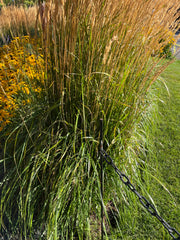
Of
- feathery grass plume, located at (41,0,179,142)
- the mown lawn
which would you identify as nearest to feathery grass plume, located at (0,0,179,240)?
feathery grass plume, located at (41,0,179,142)

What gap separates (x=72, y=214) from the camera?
1.63 metres

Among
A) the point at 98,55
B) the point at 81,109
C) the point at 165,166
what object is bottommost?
the point at 165,166

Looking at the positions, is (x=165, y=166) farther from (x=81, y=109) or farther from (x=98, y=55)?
(x=98, y=55)

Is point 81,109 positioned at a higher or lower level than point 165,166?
higher

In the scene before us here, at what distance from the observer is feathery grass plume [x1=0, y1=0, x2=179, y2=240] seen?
1557 millimetres

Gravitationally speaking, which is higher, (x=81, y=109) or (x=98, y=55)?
(x=98, y=55)

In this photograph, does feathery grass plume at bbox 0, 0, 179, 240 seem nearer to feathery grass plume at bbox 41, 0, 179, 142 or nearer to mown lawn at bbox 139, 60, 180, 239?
feathery grass plume at bbox 41, 0, 179, 142

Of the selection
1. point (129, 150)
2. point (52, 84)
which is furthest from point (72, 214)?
point (52, 84)

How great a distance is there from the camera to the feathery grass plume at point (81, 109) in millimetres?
1557

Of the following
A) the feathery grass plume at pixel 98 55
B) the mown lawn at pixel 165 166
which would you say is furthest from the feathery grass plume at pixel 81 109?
the mown lawn at pixel 165 166

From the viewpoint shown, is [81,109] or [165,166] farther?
[165,166]

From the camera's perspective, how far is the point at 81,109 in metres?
1.71

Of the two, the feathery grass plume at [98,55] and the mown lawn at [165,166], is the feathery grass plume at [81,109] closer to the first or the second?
the feathery grass plume at [98,55]

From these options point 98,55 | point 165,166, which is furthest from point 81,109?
point 165,166
